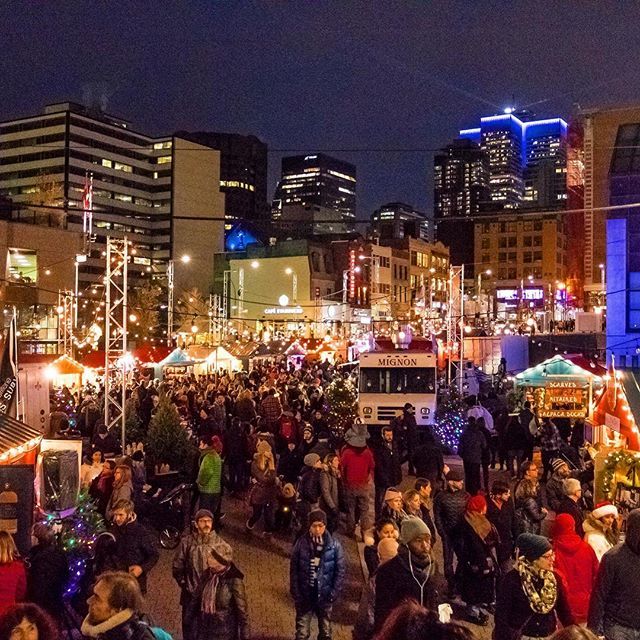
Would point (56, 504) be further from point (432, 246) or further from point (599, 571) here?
point (432, 246)

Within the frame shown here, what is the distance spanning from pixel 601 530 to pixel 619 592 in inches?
67.1

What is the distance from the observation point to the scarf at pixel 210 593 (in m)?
5.73

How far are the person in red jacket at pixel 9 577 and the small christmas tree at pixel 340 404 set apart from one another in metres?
14.8

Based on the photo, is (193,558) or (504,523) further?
(504,523)

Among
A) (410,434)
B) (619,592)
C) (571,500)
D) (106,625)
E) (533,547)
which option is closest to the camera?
(106,625)

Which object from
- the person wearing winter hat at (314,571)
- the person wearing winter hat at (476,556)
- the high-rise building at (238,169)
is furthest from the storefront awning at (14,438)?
the high-rise building at (238,169)

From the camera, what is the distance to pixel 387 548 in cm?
636

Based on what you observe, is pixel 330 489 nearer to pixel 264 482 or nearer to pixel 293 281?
pixel 264 482

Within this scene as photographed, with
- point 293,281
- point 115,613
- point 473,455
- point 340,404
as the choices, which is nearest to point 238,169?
point 293,281

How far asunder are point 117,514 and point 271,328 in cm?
5456

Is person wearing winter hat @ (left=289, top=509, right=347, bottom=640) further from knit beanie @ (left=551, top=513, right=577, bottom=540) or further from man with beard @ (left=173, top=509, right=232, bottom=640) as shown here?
knit beanie @ (left=551, top=513, right=577, bottom=540)

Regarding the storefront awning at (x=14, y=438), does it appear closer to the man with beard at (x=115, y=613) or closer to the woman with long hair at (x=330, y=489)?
the woman with long hair at (x=330, y=489)

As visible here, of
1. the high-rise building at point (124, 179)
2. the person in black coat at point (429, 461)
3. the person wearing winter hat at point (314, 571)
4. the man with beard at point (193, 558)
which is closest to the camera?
the man with beard at point (193, 558)

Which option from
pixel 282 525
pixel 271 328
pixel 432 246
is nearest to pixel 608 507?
pixel 282 525
